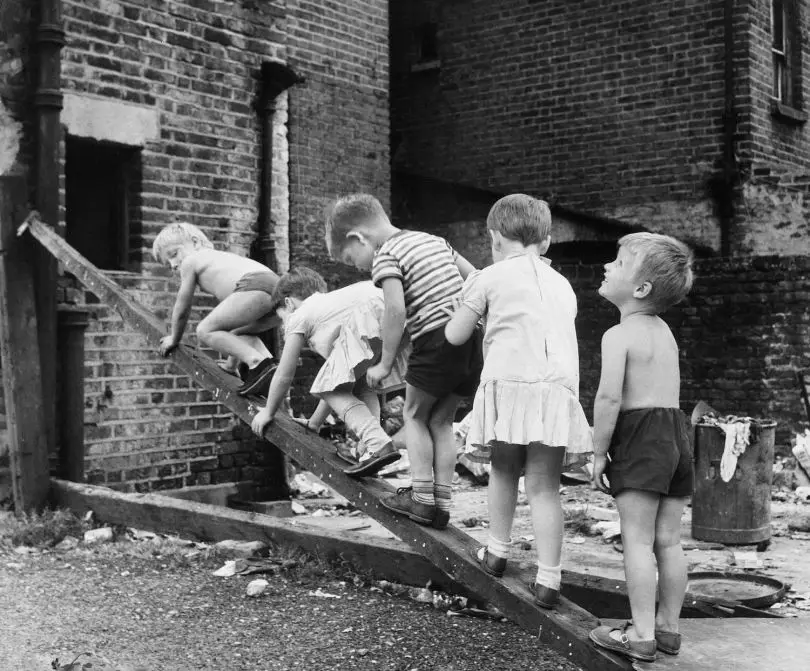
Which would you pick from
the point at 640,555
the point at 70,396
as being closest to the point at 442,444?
the point at 640,555

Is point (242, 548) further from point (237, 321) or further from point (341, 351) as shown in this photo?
point (341, 351)

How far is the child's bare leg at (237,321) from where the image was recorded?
5.90 metres

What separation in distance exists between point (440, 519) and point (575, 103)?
10330 mm

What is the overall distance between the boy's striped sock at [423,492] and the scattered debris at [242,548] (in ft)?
6.13

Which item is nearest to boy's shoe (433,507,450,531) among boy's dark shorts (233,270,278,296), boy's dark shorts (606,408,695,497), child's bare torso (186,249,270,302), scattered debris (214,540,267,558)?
boy's dark shorts (606,408,695,497)

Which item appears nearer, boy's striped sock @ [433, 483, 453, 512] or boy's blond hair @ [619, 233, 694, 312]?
boy's blond hair @ [619, 233, 694, 312]

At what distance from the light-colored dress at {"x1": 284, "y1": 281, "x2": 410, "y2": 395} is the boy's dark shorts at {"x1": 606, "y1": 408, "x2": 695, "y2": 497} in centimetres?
150

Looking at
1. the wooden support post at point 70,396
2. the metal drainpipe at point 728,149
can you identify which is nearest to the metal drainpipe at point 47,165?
the wooden support post at point 70,396

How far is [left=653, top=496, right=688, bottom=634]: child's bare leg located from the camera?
11.2 ft

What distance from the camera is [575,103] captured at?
13.6m

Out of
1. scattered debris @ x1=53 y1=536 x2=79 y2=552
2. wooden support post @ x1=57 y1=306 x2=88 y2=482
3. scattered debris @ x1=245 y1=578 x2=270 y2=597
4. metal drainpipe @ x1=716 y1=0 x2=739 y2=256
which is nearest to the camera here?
scattered debris @ x1=245 y1=578 x2=270 y2=597

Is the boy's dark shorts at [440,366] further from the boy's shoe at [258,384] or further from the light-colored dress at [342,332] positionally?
the boy's shoe at [258,384]

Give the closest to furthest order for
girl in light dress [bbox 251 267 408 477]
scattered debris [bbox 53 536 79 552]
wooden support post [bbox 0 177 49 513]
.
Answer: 1. girl in light dress [bbox 251 267 408 477]
2. scattered debris [bbox 53 536 79 552]
3. wooden support post [bbox 0 177 49 513]

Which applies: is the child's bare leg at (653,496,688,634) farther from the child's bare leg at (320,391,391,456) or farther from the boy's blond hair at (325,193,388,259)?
the boy's blond hair at (325,193,388,259)
